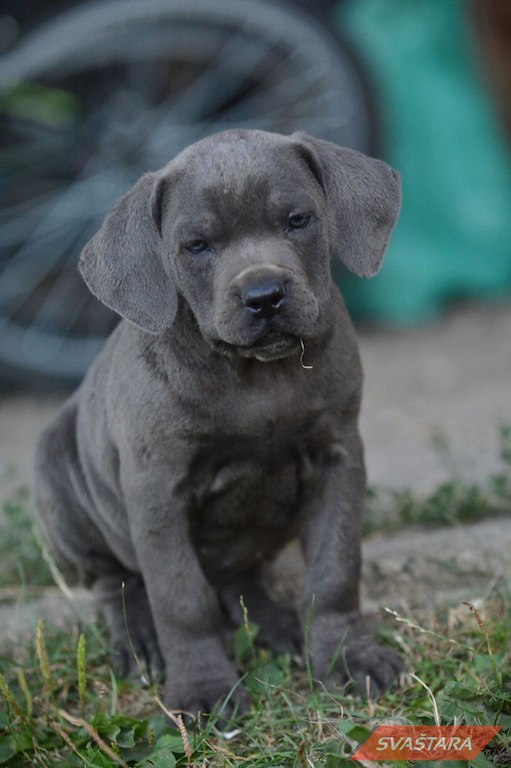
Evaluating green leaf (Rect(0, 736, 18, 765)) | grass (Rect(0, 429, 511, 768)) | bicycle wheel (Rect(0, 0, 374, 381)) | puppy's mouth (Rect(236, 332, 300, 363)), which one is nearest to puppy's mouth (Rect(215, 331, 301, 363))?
puppy's mouth (Rect(236, 332, 300, 363))

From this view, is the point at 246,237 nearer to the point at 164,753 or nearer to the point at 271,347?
the point at 271,347

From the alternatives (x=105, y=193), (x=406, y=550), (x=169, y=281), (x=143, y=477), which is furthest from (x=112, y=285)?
(x=105, y=193)

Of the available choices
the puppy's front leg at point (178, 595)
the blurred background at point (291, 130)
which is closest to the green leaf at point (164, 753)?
the puppy's front leg at point (178, 595)

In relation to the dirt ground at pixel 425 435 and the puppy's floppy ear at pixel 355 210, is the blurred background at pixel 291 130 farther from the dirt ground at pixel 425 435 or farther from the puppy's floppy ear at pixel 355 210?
the puppy's floppy ear at pixel 355 210

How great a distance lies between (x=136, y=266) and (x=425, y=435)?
2.92 m

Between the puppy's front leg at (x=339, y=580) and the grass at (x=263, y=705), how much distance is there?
0.10 m

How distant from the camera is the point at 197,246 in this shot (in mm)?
3008

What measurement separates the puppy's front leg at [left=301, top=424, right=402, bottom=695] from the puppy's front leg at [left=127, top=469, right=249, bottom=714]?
0.29 m

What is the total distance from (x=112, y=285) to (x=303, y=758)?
135 cm

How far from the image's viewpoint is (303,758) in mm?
2762

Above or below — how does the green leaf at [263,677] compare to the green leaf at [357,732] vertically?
below

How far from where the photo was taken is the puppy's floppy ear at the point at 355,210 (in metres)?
3.11

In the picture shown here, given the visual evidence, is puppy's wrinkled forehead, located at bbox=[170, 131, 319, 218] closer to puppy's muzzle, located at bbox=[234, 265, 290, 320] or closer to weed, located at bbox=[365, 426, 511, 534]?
puppy's muzzle, located at bbox=[234, 265, 290, 320]

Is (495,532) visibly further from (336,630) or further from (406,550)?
(336,630)
